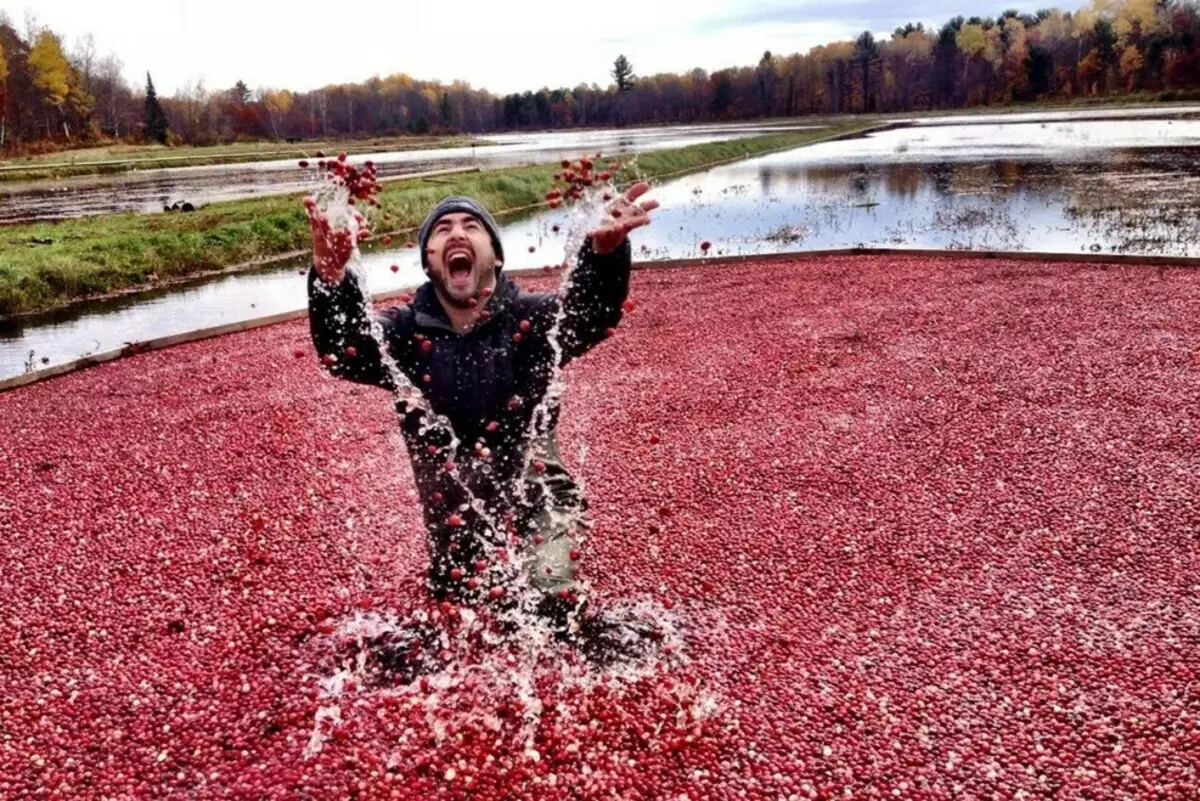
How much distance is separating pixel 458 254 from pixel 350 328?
602 millimetres

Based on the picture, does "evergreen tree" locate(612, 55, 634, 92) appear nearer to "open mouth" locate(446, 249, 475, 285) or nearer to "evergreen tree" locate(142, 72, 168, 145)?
"evergreen tree" locate(142, 72, 168, 145)

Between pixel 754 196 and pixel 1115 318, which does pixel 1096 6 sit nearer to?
pixel 754 196

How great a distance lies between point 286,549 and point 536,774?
112 inches

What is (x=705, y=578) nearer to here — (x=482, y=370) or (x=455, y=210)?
(x=482, y=370)

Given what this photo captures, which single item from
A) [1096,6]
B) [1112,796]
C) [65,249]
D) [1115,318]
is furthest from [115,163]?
[1096,6]

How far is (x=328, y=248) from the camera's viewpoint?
12.0ft

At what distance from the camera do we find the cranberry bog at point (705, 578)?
3.64 metres

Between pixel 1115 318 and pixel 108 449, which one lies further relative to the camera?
pixel 1115 318

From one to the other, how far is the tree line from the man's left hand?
265ft

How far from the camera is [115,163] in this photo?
5478cm

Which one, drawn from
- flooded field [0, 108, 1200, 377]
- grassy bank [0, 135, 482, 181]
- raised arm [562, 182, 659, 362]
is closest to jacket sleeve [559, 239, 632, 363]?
raised arm [562, 182, 659, 362]

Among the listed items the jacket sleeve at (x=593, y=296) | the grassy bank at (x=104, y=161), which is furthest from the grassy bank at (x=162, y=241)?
the grassy bank at (x=104, y=161)

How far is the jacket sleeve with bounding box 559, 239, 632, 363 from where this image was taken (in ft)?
12.8

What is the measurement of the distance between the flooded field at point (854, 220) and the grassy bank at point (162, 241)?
4.55ft
